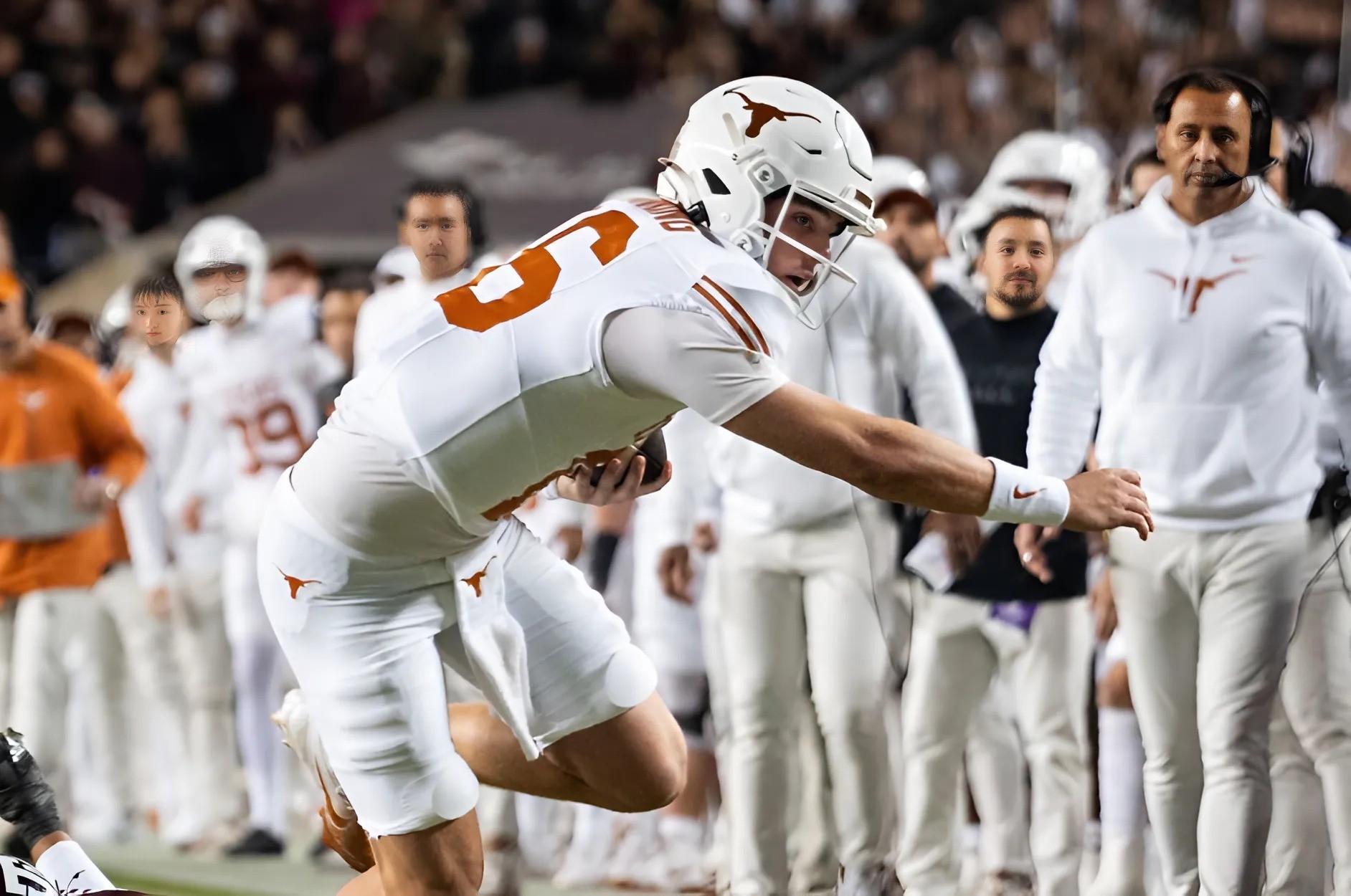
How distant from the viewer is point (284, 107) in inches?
531

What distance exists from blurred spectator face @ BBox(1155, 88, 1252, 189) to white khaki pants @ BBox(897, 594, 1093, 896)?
122 centimetres

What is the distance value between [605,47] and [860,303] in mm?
8720

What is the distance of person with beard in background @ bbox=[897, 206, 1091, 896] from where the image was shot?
4.69 m

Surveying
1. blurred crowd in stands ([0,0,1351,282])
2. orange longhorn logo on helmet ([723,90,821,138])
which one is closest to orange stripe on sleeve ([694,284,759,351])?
orange longhorn logo on helmet ([723,90,821,138])

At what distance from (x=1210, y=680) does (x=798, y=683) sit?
119cm

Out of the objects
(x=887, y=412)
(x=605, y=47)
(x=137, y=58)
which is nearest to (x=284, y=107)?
(x=137, y=58)

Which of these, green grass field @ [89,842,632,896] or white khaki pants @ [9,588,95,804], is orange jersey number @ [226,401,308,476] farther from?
green grass field @ [89,842,632,896]

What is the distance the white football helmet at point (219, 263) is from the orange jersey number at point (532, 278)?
160 cm

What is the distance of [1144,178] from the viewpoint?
16.5 ft

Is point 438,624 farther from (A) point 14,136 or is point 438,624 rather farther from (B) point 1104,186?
(A) point 14,136

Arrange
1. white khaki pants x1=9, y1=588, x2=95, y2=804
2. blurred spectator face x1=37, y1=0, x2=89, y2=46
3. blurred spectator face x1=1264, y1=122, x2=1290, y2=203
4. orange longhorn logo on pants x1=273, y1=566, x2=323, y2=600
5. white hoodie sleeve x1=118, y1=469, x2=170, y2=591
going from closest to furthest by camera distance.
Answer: orange longhorn logo on pants x1=273, y1=566, x2=323, y2=600 < blurred spectator face x1=1264, y1=122, x2=1290, y2=203 < white khaki pants x1=9, y1=588, x2=95, y2=804 < white hoodie sleeve x1=118, y1=469, x2=170, y2=591 < blurred spectator face x1=37, y1=0, x2=89, y2=46

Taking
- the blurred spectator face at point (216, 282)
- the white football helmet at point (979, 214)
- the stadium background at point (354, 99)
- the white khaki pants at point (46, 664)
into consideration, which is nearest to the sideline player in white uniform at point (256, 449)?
the white khaki pants at point (46, 664)

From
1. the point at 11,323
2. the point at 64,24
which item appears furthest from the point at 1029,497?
the point at 64,24

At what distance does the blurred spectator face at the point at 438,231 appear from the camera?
496 cm
